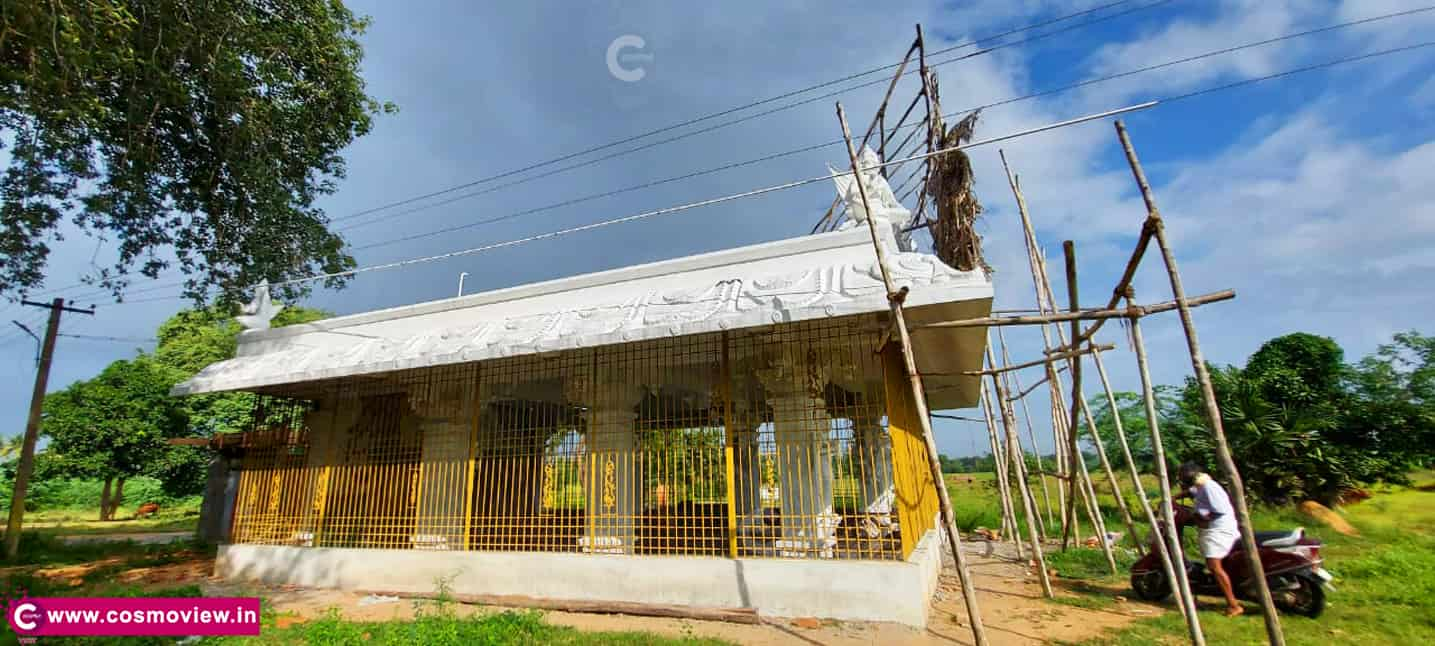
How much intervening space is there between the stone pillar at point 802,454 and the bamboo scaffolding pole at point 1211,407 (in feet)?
8.84

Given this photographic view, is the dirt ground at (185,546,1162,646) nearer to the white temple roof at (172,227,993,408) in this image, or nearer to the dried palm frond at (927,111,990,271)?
the white temple roof at (172,227,993,408)

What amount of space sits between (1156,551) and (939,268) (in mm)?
3474

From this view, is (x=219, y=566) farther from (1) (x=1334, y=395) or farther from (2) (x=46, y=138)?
(1) (x=1334, y=395)

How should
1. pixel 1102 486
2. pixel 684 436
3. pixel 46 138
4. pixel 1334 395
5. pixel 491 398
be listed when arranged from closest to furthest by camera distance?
pixel 684 436, pixel 46 138, pixel 491 398, pixel 1334 395, pixel 1102 486

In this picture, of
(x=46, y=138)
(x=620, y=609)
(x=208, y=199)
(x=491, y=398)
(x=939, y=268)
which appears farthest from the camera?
(x=208, y=199)

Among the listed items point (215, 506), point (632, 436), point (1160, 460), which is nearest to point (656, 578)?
point (632, 436)

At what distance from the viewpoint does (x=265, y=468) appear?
8.35 metres

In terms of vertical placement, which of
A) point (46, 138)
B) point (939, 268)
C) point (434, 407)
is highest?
point (46, 138)

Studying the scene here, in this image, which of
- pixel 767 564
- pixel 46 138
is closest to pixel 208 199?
pixel 46 138

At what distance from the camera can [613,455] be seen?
646 cm

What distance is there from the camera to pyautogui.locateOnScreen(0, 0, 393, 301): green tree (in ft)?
20.1

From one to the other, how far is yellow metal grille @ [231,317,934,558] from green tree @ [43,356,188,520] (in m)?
12.2

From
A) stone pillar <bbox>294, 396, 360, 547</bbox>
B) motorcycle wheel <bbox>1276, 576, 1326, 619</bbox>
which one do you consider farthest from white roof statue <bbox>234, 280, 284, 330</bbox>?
motorcycle wheel <bbox>1276, 576, 1326, 619</bbox>

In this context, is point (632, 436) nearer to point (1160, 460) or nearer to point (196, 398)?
point (1160, 460)
